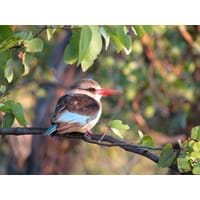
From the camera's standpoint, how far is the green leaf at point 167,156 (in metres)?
1.58

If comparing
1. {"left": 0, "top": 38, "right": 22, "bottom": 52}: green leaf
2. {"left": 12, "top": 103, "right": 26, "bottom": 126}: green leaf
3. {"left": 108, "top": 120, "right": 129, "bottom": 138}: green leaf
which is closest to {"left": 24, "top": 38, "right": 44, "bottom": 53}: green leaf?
{"left": 0, "top": 38, "right": 22, "bottom": 52}: green leaf

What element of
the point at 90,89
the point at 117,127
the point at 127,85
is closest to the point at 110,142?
the point at 117,127

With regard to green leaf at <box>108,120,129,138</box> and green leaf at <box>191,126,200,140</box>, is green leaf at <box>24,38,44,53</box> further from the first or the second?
green leaf at <box>191,126,200,140</box>

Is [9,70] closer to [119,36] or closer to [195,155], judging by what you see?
[119,36]

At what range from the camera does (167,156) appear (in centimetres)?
159

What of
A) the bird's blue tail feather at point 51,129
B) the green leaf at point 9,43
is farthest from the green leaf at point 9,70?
the bird's blue tail feather at point 51,129

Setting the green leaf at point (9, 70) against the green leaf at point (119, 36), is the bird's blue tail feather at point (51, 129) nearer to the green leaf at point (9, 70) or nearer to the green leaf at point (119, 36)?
the green leaf at point (9, 70)

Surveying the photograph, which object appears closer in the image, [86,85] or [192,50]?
[86,85]
